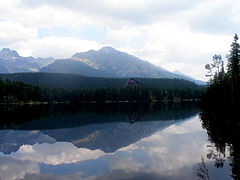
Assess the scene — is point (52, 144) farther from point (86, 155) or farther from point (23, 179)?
point (23, 179)

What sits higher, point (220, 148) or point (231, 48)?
point (231, 48)

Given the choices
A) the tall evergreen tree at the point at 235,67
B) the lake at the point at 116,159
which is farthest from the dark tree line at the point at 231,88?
the lake at the point at 116,159

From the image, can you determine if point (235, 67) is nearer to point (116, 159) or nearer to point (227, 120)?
point (227, 120)

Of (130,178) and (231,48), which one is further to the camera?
(231,48)

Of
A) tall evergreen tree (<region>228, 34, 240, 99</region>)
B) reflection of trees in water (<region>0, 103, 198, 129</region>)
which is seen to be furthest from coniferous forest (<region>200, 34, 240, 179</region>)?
reflection of trees in water (<region>0, 103, 198, 129</region>)

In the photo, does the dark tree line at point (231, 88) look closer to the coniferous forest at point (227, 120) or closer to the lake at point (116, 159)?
the coniferous forest at point (227, 120)

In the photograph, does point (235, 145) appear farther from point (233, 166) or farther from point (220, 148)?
point (233, 166)

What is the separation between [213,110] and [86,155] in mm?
62949

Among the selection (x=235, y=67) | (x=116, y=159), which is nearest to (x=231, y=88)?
(x=235, y=67)

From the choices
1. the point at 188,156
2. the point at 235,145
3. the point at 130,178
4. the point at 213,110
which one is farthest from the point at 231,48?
the point at 130,178

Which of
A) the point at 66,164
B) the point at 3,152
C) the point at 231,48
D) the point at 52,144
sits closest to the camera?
the point at 66,164

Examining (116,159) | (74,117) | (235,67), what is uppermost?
(235,67)

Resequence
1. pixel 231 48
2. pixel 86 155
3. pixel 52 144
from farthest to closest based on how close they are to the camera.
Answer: pixel 231 48, pixel 52 144, pixel 86 155

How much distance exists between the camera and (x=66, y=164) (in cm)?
3478
